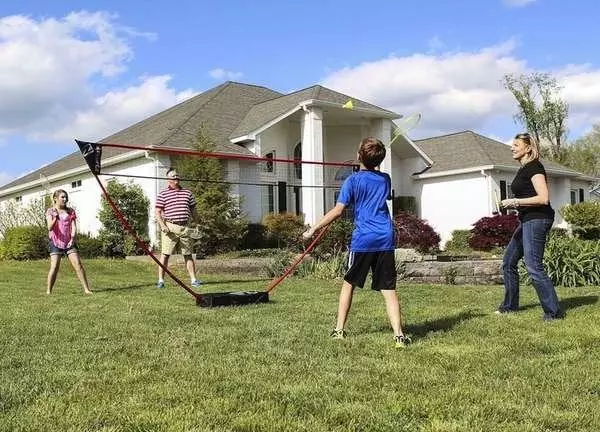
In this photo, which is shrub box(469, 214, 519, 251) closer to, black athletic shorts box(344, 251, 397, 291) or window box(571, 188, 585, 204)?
window box(571, 188, 585, 204)

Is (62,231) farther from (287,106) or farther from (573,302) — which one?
(287,106)

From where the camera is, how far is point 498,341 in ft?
17.8

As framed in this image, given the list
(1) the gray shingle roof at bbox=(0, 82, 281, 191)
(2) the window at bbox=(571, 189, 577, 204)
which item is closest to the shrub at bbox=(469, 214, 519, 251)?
(1) the gray shingle roof at bbox=(0, 82, 281, 191)

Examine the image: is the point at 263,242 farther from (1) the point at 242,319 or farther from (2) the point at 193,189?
(1) the point at 242,319

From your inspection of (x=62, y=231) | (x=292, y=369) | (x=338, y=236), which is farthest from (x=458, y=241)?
(x=292, y=369)

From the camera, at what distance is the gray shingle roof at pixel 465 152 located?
27.0m

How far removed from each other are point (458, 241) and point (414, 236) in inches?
192

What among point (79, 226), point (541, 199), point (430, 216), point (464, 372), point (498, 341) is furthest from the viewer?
point (430, 216)

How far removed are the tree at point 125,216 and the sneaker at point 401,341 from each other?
1614 cm

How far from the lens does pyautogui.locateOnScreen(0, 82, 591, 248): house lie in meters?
22.6

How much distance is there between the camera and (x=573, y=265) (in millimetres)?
10039

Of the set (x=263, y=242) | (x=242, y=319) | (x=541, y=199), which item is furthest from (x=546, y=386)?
(x=263, y=242)

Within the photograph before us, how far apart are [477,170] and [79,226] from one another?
15.7 meters

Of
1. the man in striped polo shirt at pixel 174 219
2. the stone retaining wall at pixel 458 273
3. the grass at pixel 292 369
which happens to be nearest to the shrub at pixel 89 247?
the man in striped polo shirt at pixel 174 219
